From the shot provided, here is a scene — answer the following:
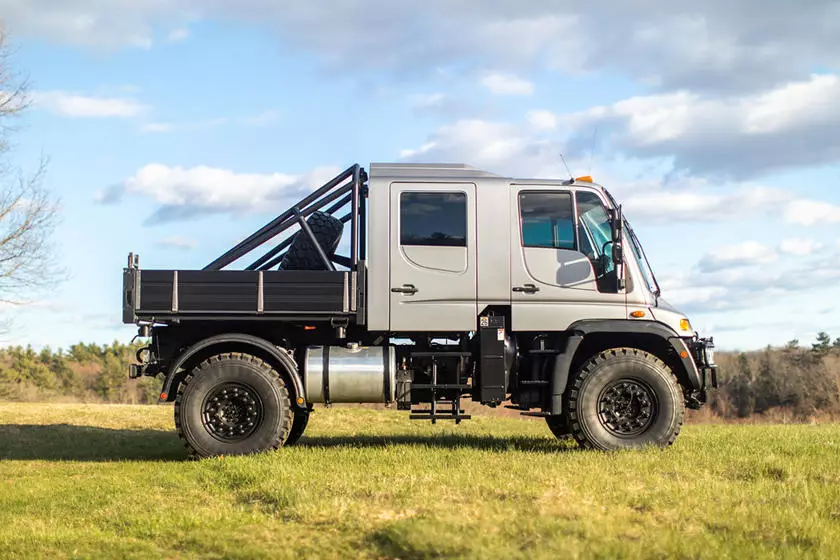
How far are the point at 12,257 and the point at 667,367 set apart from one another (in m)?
17.3

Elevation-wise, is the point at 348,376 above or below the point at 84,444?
above

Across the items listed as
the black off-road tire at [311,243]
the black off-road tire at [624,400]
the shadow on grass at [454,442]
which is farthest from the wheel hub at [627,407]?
the black off-road tire at [311,243]

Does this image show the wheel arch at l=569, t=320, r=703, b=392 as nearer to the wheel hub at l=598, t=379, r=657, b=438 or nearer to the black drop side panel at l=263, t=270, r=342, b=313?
the wheel hub at l=598, t=379, r=657, b=438

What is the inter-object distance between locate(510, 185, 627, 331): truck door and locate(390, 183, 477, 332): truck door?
603 millimetres

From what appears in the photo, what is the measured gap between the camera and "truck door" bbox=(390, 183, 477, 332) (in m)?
11.0

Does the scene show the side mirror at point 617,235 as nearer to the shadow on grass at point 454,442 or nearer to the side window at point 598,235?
the side window at point 598,235

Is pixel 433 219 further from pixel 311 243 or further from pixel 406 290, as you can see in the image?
pixel 311 243

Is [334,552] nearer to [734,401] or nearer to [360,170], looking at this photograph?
[360,170]

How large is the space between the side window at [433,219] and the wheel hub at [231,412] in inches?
110

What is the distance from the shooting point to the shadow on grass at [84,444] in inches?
485

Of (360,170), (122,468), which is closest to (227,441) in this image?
(122,468)

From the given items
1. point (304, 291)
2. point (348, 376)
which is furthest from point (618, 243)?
point (304, 291)

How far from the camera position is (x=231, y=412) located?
1089 cm

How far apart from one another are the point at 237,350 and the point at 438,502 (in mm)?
4970
